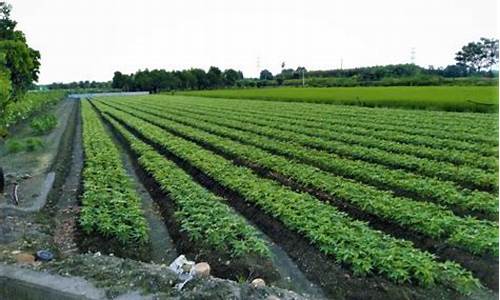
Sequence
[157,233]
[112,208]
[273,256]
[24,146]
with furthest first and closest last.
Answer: [24,146]
[112,208]
[157,233]
[273,256]

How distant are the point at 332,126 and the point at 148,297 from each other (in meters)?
15.1

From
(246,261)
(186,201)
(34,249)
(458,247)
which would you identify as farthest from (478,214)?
(34,249)

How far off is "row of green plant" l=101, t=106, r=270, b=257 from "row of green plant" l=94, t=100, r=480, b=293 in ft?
2.05

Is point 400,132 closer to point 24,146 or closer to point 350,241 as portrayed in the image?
point 350,241

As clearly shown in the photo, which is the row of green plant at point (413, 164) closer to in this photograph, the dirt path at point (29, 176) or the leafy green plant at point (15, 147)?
the dirt path at point (29, 176)

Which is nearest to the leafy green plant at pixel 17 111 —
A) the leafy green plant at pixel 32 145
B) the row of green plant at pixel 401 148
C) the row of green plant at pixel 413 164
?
the leafy green plant at pixel 32 145

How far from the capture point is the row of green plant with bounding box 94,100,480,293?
16.6ft

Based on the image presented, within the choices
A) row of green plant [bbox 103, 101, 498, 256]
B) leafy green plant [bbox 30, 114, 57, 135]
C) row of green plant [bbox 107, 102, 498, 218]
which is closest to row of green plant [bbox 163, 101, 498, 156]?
row of green plant [bbox 107, 102, 498, 218]

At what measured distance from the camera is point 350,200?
26.2ft

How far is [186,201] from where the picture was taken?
26.3 feet

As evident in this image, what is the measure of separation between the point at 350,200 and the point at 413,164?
3243 mm

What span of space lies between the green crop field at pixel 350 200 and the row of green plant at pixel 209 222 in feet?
0.06

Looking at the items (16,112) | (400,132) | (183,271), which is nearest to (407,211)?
(183,271)

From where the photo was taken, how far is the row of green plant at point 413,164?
29.2 feet
